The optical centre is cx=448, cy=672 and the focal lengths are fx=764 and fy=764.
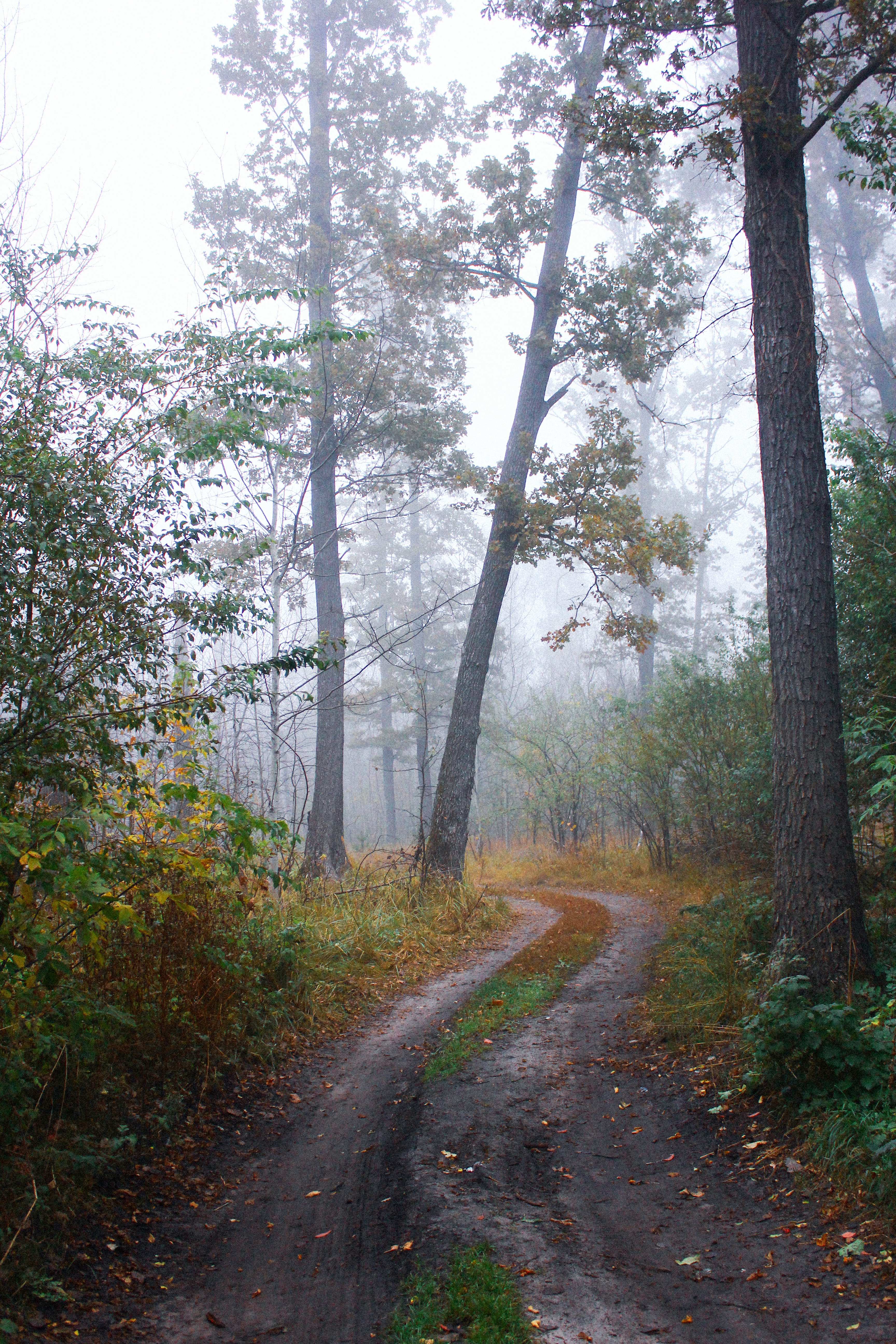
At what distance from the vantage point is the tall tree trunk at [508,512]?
10352 millimetres

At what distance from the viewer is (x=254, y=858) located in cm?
811

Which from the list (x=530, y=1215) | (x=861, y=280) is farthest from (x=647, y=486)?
(x=530, y=1215)

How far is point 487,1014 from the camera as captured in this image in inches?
240

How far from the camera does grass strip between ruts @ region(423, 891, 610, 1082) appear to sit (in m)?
5.34

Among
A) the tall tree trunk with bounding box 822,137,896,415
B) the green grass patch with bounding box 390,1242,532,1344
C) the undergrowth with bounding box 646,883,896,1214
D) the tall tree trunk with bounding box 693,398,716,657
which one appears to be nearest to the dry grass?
the undergrowth with bounding box 646,883,896,1214

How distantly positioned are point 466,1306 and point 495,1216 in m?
0.62

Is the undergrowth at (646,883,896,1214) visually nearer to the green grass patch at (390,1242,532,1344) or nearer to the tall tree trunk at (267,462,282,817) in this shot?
the green grass patch at (390,1242,532,1344)

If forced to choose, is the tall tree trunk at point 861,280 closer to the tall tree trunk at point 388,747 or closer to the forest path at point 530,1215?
the forest path at point 530,1215

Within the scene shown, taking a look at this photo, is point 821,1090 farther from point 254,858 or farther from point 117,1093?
point 254,858

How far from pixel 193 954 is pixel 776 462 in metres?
4.80

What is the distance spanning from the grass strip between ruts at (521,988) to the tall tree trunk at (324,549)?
4.16 metres

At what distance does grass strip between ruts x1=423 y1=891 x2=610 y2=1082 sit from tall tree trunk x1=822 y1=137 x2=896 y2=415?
44.1 ft

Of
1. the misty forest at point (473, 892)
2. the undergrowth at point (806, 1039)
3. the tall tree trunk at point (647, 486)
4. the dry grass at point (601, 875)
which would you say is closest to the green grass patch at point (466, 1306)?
the misty forest at point (473, 892)

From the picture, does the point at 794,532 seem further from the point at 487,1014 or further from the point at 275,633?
the point at 275,633
